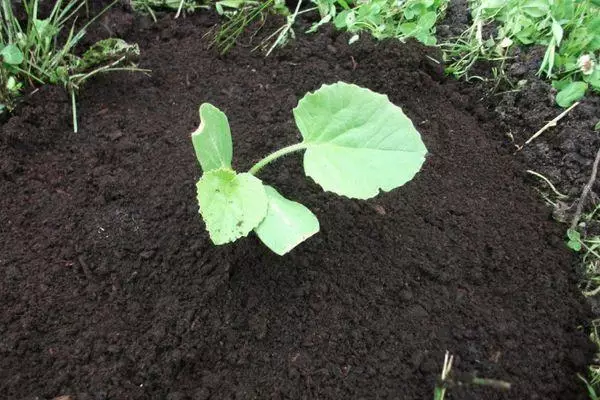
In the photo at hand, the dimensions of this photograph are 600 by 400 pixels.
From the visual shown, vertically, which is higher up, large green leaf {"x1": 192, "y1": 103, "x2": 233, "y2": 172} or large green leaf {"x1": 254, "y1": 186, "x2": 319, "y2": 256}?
large green leaf {"x1": 192, "y1": 103, "x2": 233, "y2": 172}

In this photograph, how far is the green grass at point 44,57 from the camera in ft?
4.81

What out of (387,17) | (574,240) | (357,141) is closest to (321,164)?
(357,141)

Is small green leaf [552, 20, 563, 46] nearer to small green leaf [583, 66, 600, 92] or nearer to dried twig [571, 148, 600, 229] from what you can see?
small green leaf [583, 66, 600, 92]

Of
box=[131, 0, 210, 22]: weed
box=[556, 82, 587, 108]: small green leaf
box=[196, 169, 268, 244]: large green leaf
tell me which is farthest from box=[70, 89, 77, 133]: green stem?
box=[556, 82, 587, 108]: small green leaf

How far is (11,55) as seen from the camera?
1.44 metres

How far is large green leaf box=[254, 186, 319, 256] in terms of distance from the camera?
106 centimetres

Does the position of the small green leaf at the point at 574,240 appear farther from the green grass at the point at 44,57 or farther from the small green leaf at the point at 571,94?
the green grass at the point at 44,57

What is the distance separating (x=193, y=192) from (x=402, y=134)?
1.68ft

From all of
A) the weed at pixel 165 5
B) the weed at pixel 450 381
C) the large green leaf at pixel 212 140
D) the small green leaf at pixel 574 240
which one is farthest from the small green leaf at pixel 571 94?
the weed at pixel 165 5

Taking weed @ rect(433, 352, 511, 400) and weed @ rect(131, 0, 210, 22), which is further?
weed @ rect(131, 0, 210, 22)

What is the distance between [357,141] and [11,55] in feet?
3.11

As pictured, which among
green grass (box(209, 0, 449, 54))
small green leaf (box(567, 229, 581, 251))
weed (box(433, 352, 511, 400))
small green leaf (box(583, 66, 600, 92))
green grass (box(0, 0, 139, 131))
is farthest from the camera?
green grass (box(209, 0, 449, 54))

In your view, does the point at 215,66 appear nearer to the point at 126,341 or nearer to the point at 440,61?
the point at 440,61

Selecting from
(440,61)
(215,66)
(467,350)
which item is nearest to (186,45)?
(215,66)
